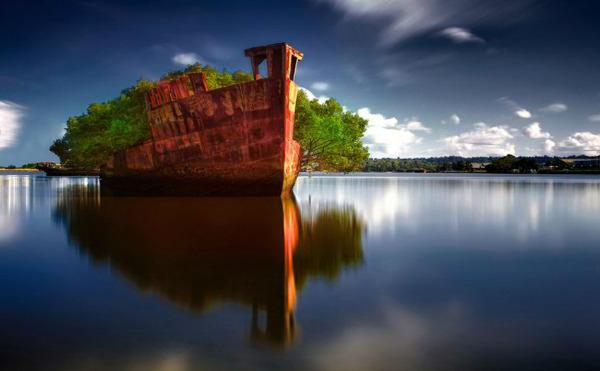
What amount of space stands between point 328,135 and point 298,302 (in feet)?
104

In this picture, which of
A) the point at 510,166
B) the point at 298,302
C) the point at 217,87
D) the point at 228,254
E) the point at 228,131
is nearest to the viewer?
the point at 298,302

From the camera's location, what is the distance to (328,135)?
3556 centimetres

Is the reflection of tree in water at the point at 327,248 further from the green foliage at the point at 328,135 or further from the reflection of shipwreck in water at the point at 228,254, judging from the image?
the green foliage at the point at 328,135

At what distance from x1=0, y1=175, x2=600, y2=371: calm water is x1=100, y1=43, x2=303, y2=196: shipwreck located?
10.4 metres

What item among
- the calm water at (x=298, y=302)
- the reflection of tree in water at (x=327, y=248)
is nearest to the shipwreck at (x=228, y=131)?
the reflection of tree in water at (x=327, y=248)

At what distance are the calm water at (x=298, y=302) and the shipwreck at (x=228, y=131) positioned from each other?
408 inches

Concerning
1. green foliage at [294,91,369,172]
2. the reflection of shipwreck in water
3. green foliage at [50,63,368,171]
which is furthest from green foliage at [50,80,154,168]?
the reflection of shipwreck in water

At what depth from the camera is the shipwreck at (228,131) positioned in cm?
1923

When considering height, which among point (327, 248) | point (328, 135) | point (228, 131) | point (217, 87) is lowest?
point (327, 248)

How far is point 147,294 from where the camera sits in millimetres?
4848

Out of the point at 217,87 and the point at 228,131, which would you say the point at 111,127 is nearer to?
the point at 217,87

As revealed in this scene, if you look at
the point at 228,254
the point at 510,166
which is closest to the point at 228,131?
the point at 228,254

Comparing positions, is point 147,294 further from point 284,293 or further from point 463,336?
point 463,336

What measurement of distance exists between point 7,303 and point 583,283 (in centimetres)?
718
